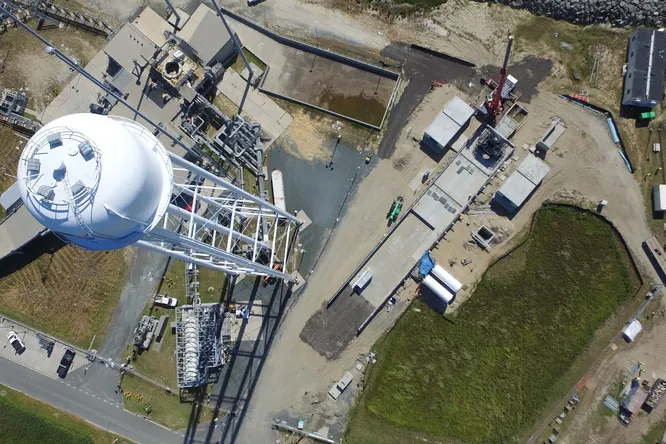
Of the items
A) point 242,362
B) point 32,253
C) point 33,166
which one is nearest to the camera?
point 33,166

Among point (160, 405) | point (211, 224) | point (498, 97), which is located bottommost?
point (160, 405)

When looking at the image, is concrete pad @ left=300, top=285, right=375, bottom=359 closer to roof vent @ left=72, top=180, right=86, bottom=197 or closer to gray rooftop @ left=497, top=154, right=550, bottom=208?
gray rooftop @ left=497, top=154, right=550, bottom=208

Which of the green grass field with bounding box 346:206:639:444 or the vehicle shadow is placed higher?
the green grass field with bounding box 346:206:639:444

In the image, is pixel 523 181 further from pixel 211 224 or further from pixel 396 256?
pixel 211 224

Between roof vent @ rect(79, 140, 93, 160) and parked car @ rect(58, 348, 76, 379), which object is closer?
roof vent @ rect(79, 140, 93, 160)

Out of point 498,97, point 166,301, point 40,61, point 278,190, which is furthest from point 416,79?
point 40,61

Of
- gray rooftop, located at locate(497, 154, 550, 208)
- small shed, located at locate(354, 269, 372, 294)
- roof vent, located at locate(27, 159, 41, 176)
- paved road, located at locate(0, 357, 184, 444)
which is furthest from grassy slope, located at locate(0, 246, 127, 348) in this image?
gray rooftop, located at locate(497, 154, 550, 208)
